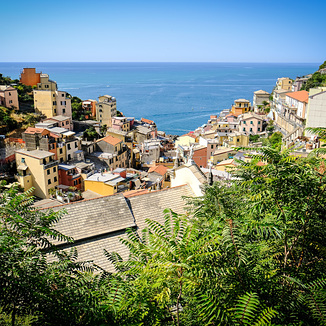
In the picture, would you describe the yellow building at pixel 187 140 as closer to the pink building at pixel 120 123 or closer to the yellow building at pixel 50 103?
the pink building at pixel 120 123

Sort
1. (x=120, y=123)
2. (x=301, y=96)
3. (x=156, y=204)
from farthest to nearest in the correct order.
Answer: (x=120, y=123), (x=301, y=96), (x=156, y=204)

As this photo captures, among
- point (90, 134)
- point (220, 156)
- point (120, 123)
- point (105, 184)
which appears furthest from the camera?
point (120, 123)

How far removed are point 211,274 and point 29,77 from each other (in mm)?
60598

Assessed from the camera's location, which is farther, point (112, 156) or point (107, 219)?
point (112, 156)

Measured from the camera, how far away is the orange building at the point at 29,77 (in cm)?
5644

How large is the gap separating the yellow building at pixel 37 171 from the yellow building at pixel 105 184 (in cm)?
351

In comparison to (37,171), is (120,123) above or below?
above

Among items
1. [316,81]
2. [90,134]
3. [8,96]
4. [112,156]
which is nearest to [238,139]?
[112,156]

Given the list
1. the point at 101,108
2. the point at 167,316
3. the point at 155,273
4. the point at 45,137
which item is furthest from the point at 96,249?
the point at 101,108

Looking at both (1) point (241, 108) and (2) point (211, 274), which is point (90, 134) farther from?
(2) point (211, 274)

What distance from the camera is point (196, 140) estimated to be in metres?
52.5

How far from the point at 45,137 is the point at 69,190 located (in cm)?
719

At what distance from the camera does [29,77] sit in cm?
5700

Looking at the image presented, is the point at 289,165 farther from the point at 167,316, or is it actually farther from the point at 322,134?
the point at 167,316
